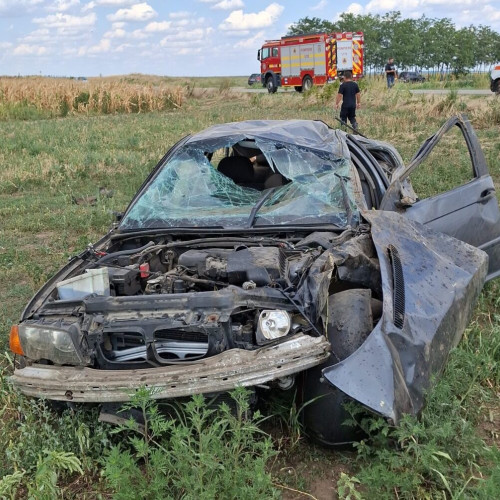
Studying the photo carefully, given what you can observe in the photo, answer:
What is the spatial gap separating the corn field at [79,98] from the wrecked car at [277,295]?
19.8 meters

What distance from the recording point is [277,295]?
300 centimetres

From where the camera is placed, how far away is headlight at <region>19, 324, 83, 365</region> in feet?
9.71

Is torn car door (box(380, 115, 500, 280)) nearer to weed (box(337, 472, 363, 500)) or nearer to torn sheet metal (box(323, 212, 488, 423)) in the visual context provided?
torn sheet metal (box(323, 212, 488, 423))

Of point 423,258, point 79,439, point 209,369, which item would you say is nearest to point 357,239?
point 423,258

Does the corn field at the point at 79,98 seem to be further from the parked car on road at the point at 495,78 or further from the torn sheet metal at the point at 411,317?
the torn sheet metal at the point at 411,317

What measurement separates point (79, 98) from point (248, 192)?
20.9 metres

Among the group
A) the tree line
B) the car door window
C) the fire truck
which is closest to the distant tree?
the tree line

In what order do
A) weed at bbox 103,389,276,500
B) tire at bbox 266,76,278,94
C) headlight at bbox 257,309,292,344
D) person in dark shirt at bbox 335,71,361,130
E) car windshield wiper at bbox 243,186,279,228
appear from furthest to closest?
1. tire at bbox 266,76,278,94
2. person in dark shirt at bbox 335,71,361,130
3. car windshield wiper at bbox 243,186,279,228
4. headlight at bbox 257,309,292,344
5. weed at bbox 103,389,276,500

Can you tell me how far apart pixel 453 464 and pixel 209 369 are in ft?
4.05

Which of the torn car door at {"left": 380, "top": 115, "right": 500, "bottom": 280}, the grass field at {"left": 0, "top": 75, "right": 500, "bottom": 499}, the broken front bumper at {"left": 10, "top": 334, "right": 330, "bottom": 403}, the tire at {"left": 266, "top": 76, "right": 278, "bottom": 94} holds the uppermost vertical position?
the tire at {"left": 266, "top": 76, "right": 278, "bottom": 94}

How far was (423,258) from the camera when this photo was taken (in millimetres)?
3314

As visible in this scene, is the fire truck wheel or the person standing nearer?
the person standing

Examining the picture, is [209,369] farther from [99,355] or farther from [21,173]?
[21,173]

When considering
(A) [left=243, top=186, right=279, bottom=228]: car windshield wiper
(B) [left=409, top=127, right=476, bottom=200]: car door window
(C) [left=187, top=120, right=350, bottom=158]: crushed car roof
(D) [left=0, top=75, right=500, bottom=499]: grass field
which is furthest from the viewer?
(B) [left=409, top=127, right=476, bottom=200]: car door window
